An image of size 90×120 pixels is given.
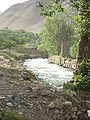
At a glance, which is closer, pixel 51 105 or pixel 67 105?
pixel 51 105

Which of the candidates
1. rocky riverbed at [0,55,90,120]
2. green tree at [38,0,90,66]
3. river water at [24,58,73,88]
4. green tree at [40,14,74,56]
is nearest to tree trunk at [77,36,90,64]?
green tree at [38,0,90,66]

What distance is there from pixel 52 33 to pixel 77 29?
58.5m

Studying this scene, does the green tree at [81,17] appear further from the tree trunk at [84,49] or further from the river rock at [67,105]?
the river rock at [67,105]

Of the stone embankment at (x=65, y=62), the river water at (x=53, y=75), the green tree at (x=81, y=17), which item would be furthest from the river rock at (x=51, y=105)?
the stone embankment at (x=65, y=62)

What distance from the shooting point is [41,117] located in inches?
652

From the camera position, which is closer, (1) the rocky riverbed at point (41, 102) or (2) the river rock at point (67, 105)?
(1) the rocky riverbed at point (41, 102)

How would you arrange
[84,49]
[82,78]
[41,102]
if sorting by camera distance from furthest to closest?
[84,49], [82,78], [41,102]

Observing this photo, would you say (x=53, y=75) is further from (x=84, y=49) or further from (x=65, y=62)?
(x=65, y=62)

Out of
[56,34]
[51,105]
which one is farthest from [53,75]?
[56,34]

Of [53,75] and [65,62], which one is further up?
[53,75]

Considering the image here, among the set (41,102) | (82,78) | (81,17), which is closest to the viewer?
(41,102)

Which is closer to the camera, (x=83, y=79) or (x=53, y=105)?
(x=53, y=105)

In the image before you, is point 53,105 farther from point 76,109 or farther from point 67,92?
point 67,92

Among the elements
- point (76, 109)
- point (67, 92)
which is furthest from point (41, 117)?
point (67, 92)
